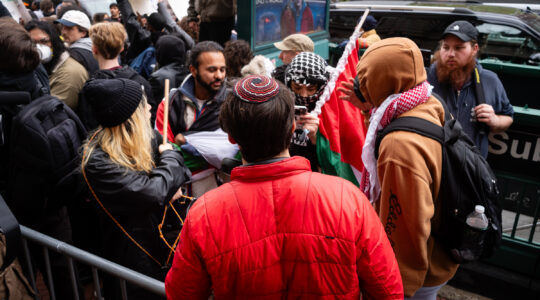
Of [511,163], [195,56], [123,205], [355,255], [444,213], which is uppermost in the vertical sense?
[195,56]

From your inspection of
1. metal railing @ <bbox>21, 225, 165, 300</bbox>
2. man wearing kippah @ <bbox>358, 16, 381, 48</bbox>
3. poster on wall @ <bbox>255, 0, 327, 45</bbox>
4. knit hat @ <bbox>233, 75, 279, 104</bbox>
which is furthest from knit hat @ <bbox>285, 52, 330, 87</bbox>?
poster on wall @ <bbox>255, 0, 327, 45</bbox>

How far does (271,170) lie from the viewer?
1.39 metres

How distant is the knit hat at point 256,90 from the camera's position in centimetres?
138

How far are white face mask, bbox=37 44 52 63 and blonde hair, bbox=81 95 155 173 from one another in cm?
207

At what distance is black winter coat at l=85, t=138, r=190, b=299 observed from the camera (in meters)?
2.22

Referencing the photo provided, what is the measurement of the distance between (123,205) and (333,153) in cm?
136

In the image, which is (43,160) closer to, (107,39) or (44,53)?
(107,39)

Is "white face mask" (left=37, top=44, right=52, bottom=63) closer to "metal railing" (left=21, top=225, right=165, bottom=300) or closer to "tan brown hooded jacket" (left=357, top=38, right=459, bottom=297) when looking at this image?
"metal railing" (left=21, top=225, right=165, bottom=300)

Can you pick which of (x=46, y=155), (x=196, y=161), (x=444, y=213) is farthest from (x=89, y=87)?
(x=444, y=213)

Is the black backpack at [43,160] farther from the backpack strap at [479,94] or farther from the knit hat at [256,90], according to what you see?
the backpack strap at [479,94]

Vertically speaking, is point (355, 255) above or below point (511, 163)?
above

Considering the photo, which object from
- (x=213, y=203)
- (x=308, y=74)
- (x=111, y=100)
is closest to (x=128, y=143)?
(x=111, y=100)

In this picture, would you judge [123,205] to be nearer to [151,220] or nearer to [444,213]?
[151,220]

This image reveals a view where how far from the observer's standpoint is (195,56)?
3283mm
